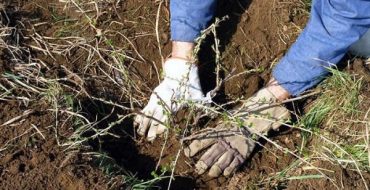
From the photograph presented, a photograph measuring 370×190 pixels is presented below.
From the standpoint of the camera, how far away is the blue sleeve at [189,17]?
6.15 feet

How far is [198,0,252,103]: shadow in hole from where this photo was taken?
6.58 ft

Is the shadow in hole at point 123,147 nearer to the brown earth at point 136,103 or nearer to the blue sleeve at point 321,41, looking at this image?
the brown earth at point 136,103

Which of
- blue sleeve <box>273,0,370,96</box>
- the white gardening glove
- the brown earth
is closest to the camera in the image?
the brown earth

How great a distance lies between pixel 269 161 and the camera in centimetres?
187

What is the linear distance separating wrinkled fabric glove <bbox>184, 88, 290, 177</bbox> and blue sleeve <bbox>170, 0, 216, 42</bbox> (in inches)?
12.2

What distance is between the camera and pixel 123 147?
1822 millimetres

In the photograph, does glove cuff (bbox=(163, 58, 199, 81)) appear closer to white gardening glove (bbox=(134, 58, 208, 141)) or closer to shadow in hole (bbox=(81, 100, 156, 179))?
white gardening glove (bbox=(134, 58, 208, 141))

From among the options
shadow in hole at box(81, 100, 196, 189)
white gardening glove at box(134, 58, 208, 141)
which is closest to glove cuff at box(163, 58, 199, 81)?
white gardening glove at box(134, 58, 208, 141)

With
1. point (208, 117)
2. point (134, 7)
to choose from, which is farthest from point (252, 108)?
point (134, 7)

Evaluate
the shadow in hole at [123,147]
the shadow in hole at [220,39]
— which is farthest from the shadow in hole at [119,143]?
the shadow in hole at [220,39]

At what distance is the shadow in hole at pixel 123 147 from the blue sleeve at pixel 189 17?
341 mm

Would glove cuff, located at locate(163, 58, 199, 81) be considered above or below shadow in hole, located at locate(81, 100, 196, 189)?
→ above

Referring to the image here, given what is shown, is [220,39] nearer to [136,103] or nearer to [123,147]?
[136,103]

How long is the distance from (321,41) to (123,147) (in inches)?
28.6
